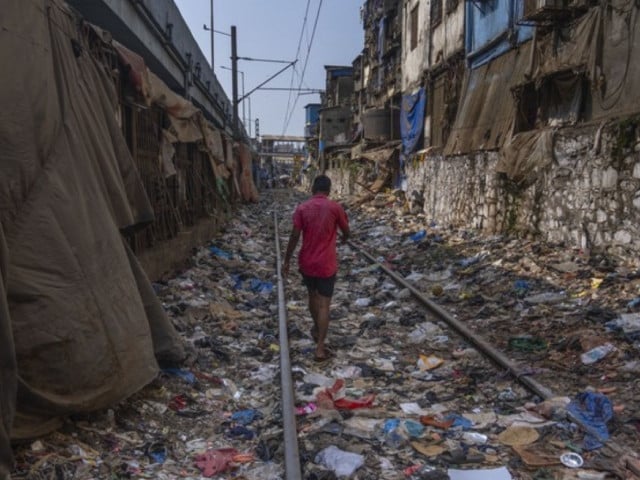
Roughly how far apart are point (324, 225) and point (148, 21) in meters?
6.38

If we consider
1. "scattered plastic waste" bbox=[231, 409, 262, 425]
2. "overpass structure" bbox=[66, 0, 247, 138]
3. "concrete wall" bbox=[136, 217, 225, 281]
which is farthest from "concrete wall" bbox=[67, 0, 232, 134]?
"scattered plastic waste" bbox=[231, 409, 262, 425]

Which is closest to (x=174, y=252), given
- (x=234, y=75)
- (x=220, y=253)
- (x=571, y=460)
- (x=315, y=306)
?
(x=220, y=253)

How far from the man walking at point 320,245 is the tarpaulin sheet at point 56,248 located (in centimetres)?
210

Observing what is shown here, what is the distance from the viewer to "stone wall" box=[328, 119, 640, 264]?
8367 millimetres

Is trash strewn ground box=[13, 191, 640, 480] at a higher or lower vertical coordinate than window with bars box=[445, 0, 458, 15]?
lower

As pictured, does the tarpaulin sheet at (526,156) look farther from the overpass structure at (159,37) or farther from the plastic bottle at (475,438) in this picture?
the plastic bottle at (475,438)

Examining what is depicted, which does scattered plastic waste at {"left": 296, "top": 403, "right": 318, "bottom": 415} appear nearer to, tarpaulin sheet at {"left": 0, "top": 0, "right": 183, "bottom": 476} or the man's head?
tarpaulin sheet at {"left": 0, "top": 0, "right": 183, "bottom": 476}

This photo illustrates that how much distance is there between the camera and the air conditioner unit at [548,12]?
33.2ft

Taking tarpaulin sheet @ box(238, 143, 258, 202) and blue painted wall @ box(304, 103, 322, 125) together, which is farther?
blue painted wall @ box(304, 103, 322, 125)

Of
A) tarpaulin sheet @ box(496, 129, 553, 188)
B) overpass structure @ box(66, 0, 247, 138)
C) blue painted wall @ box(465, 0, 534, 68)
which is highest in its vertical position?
blue painted wall @ box(465, 0, 534, 68)

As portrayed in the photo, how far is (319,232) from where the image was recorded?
623 centimetres

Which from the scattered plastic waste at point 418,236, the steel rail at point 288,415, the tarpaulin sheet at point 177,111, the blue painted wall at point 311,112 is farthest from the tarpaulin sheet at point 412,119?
the blue painted wall at point 311,112

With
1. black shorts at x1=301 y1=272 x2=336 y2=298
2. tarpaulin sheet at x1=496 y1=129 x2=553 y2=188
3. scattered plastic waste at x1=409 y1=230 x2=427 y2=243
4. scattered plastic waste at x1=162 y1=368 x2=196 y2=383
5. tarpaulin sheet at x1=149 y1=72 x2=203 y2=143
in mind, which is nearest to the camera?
scattered plastic waste at x1=162 y1=368 x2=196 y2=383

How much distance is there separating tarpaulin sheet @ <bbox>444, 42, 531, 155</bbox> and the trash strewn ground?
3.99 m
